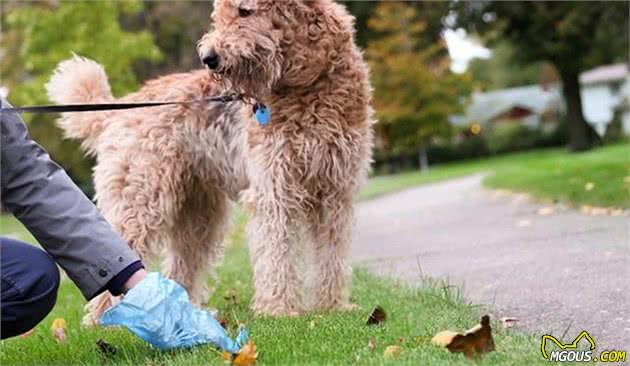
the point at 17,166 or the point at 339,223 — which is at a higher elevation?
the point at 17,166

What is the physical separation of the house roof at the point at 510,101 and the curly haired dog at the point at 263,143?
59064mm

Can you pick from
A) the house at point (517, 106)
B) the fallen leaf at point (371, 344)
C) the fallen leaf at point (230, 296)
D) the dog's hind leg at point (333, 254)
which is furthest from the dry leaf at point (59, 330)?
the house at point (517, 106)

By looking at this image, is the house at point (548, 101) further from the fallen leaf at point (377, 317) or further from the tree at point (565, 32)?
the fallen leaf at point (377, 317)

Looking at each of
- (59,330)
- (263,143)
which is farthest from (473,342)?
(59,330)

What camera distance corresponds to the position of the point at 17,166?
3580 mm

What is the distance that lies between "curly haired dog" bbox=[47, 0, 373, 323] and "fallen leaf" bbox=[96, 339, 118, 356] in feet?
3.64

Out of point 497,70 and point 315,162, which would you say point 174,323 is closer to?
point 315,162

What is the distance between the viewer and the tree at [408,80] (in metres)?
38.4

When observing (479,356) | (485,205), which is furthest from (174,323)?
(485,205)

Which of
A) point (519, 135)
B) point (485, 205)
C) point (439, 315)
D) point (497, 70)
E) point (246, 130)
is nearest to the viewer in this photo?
point (439, 315)

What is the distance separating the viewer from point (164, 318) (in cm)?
373

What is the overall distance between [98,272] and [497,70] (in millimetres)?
73930

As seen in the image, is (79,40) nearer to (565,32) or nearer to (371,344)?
(565,32)

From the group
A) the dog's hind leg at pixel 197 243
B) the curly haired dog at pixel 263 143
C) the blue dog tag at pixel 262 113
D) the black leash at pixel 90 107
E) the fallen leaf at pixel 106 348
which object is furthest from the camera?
the dog's hind leg at pixel 197 243
